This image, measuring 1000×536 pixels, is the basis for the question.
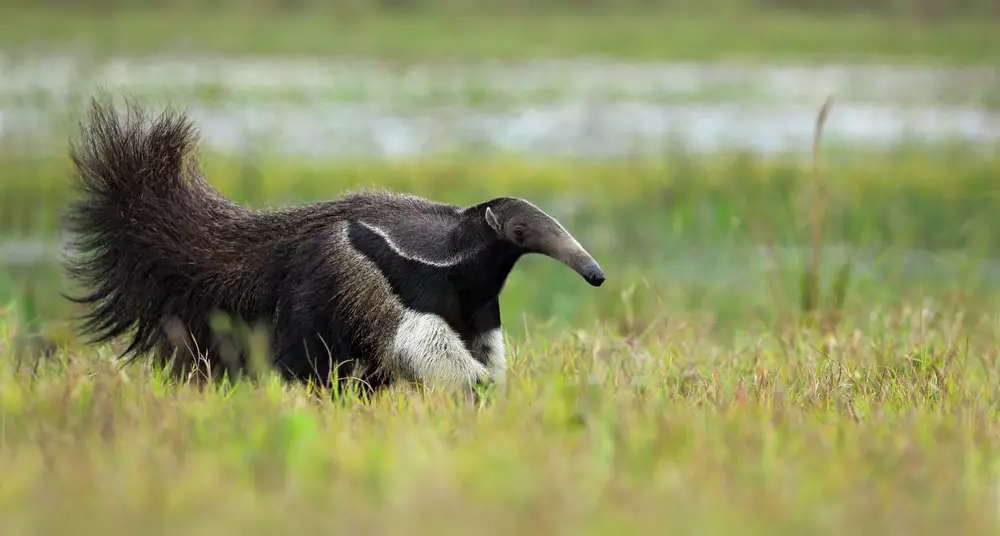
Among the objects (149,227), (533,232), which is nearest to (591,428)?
(533,232)

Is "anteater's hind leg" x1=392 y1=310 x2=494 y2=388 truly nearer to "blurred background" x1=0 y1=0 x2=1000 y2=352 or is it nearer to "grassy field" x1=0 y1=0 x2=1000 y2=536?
"grassy field" x1=0 y1=0 x2=1000 y2=536

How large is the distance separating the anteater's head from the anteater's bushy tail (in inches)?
54.4

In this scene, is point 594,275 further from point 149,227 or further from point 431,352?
point 149,227

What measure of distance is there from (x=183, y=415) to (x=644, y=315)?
5116 millimetres

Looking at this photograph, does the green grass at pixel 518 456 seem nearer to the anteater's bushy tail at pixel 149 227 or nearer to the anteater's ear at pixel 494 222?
the anteater's bushy tail at pixel 149 227

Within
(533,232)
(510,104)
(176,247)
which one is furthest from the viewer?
(510,104)

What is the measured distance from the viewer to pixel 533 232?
556cm

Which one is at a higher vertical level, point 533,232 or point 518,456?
point 533,232

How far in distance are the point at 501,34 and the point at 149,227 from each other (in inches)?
1495

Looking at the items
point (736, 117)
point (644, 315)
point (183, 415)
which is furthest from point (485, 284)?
point (736, 117)

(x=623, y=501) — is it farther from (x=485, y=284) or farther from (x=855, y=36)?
(x=855, y=36)

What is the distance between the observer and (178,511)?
12.3ft

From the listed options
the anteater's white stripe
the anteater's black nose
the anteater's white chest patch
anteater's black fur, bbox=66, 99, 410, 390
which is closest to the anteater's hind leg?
the anteater's white chest patch

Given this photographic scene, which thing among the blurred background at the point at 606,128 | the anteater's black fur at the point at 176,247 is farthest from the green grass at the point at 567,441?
the blurred background at the point at 606,128
